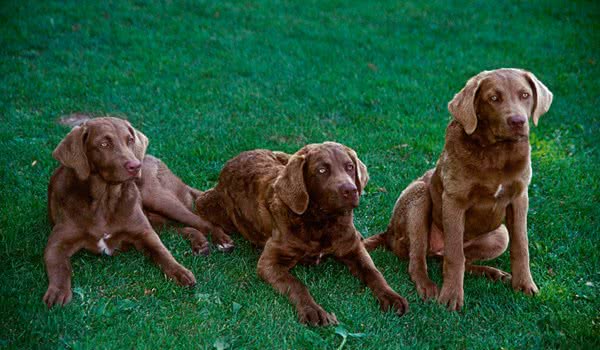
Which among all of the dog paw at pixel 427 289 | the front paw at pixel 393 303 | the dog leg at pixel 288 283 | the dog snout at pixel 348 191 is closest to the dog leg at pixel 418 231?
the dog paw at pixel 427 289

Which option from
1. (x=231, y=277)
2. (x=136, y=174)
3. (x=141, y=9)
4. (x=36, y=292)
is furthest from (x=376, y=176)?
(x=141, y=9)

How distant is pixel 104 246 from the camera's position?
5.73 m

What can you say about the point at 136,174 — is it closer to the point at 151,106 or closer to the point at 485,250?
the point at 485,250

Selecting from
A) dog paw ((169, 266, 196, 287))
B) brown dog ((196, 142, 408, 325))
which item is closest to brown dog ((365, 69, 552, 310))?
brown dog ((196, 142, 408, 325))

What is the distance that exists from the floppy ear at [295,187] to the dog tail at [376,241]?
102cm

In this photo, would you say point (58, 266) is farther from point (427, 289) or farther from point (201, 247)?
point (427, 289)

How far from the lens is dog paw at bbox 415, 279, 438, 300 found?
5.29 meters

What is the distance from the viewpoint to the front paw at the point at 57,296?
4969mm

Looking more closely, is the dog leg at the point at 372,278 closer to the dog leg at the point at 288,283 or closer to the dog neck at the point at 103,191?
the dog leg at the point at 288,283

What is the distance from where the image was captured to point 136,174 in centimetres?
544

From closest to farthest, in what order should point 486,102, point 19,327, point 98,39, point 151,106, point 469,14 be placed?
point 19,327 < point 486,102 < point 151,106 < point 98,39 < point 469,14

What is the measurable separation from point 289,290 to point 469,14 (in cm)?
991

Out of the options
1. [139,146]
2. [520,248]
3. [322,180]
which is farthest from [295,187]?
A: [520,248]

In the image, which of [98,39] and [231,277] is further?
[98,39]
